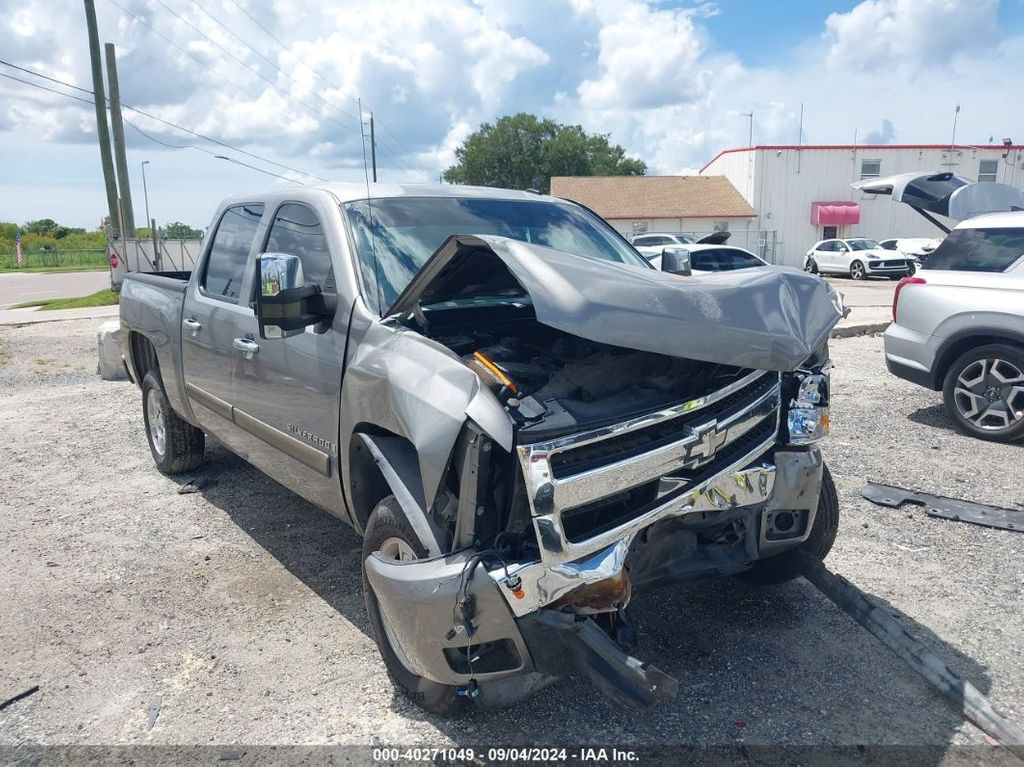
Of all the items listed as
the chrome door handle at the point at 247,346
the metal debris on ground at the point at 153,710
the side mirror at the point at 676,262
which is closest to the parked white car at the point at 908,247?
the side mirror at the point at 676,262

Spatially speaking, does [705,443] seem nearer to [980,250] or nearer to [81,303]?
[980,250]

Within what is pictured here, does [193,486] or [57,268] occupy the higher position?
[57,268]

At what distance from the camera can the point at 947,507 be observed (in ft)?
16.7

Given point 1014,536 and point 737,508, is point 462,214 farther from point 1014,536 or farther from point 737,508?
point 1014,536

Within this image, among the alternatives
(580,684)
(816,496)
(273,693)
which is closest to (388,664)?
(273,693)

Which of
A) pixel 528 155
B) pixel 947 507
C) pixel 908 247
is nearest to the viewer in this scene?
pixel 947 507

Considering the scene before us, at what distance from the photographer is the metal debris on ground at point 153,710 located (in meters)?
3.08

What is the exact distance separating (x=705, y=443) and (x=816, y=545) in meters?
1.37

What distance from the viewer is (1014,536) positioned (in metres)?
4.65

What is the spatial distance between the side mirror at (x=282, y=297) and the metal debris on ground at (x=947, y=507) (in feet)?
12.6

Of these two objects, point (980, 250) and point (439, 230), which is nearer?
point (439, 230)

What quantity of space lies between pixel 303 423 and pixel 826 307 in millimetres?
2302

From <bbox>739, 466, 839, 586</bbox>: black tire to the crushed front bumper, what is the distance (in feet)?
2.47

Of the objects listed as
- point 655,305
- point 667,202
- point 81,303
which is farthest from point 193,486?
point 667,202
